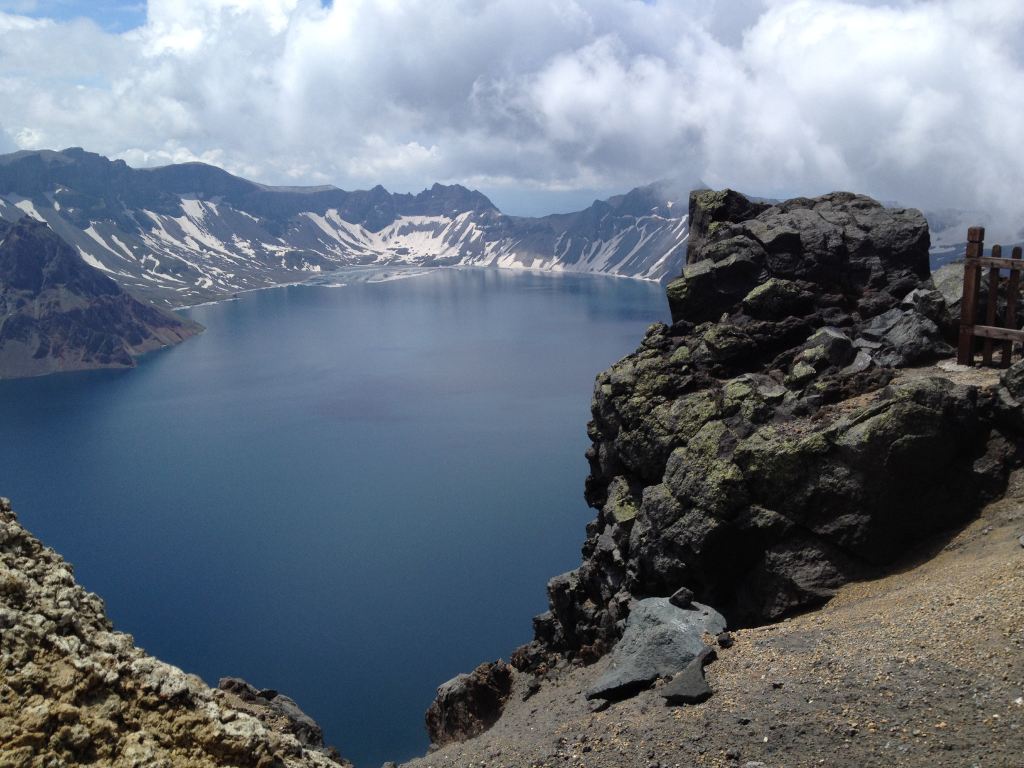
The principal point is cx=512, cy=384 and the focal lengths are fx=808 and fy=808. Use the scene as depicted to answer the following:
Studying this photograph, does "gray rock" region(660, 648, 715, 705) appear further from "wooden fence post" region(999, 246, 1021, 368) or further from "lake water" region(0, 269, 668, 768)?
"lake water" region(0, 269, 668, 768)

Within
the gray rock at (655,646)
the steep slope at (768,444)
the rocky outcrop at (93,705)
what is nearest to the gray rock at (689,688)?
the steep slope at (768,444)

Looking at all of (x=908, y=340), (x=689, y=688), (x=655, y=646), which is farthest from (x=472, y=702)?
(x=908, y=340)

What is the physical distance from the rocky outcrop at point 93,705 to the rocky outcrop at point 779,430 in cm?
1390

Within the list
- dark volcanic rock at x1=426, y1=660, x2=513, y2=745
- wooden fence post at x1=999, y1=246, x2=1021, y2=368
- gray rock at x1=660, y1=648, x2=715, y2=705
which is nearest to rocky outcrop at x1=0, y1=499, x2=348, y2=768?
gray rock at x1=660, y1=648, x2=715, y2=705

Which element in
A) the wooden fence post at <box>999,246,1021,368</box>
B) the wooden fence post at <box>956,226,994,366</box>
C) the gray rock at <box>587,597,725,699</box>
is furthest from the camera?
the wooden fence post at <box>956,226,994,366</box>

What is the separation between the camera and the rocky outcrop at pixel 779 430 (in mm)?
19266

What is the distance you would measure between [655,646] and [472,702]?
43.9ft

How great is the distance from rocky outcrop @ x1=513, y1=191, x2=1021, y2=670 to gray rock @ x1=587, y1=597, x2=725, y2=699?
3.15 meters

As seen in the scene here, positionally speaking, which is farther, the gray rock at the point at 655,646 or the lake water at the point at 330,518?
the lake water at the point at 330,518

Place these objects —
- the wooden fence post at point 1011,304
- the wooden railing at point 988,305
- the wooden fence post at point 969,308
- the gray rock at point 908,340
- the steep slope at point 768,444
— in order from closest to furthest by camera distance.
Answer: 1. the steep slope at point 768,444
2. the wooden railing at point 988,305
3. the wooden fence post at point 1011,304
4. the wooden fence post at point 969,308
5. the gray rock at point 908,340

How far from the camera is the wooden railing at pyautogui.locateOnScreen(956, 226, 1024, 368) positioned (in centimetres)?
2155

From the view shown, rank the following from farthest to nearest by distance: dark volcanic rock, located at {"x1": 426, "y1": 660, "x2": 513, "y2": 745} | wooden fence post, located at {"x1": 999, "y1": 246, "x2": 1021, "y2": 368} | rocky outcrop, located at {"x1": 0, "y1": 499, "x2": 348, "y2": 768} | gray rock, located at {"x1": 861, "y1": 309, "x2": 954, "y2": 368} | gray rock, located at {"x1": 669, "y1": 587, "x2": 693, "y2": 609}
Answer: dark volcanic rock, located at {"x1": 426, "y1": 660, "x2": 513, "y2": 745}
gray rock, located at {"x1": 861, "y1": 309, "x2": 954, "y2": 368}
wooden fence post, located at {"x1": 999, "y1": 246, "x2": 1021, "y2": 368}
gray rock, located at {"x1": 669, "y1": 587, "x2": 693, "y2": 609}
rocky outcrop, located at {"x1": 0, "y1": 499, "x2": 348, "y2": 768}

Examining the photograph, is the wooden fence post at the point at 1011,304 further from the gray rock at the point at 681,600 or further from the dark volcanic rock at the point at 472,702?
the dark volcanic rock at the point at 472,702

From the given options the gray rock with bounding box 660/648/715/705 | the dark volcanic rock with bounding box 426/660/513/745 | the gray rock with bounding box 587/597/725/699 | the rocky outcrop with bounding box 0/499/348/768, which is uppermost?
the rocky outcrop with bounding box 0/499/348/768
